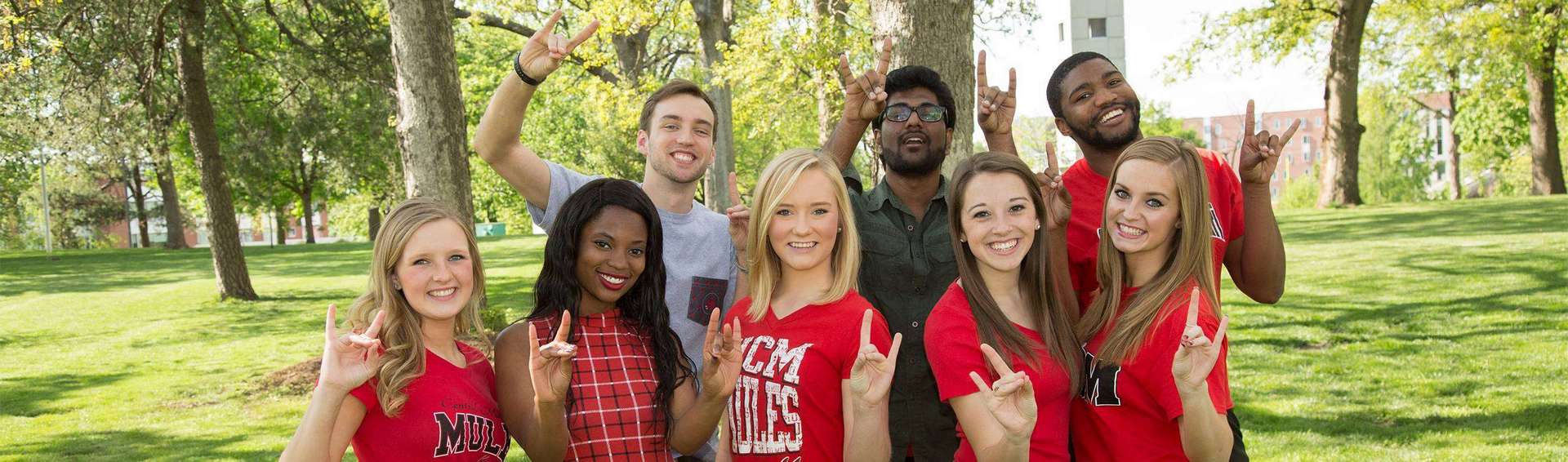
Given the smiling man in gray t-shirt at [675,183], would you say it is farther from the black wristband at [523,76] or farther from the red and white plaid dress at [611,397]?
the red and white plaid dress at [611,397]

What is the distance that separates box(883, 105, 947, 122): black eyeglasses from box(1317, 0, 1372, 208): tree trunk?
2074 centimetres

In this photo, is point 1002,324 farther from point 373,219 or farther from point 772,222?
point 373,219

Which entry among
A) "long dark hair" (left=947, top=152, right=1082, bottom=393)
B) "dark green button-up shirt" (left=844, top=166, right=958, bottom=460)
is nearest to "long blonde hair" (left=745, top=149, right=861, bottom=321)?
"dark green button-up shirt" (left=844, top=166, right=958, bottom=460)

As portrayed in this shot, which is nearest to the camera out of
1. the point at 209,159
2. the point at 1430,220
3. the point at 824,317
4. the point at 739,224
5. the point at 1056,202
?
the point at 824,317

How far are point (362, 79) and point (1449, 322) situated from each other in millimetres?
13853

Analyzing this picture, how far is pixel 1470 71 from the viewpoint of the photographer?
87.9ft

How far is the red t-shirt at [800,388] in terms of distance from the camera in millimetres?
3273

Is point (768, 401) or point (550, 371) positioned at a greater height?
point (550, 371)

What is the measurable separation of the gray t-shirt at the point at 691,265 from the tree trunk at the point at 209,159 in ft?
45.0

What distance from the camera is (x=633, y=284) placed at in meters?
3.53

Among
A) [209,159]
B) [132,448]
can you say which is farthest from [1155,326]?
[209,159]

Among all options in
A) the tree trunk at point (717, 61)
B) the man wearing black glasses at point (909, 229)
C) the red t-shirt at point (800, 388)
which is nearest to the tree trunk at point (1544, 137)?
the tree trunk at point (717, 61)

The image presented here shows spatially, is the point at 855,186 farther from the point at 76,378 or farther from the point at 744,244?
the point at 76,378

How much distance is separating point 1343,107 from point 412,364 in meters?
23.6
